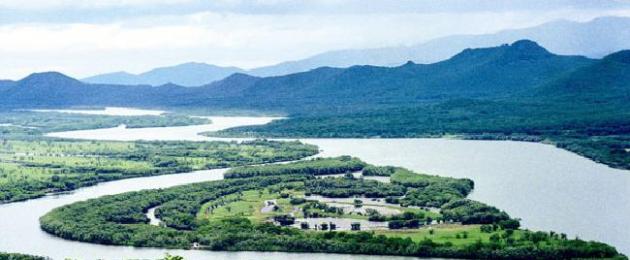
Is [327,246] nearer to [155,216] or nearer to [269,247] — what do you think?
[269,247]

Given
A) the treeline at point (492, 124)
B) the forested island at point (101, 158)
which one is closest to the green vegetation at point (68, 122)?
the forested island at point (101, 158)

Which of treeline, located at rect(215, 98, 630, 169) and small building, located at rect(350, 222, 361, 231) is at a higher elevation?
treeline, located at rect(215, 98, 630, 169)

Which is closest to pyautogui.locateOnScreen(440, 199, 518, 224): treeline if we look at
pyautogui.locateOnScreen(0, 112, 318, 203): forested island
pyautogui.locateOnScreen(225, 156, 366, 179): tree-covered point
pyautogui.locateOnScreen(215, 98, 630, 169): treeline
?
pyautogui.locateOnScreen(225, 156, 366, 179): tree-covered point

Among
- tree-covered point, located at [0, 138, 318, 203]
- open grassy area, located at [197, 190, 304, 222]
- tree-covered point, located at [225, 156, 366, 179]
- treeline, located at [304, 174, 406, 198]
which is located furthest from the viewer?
tree-covered point, located at [225, 156, 366, 179]

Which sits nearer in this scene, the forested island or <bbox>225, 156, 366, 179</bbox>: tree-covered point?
the forested island

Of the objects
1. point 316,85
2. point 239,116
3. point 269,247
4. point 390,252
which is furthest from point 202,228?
point 316,85

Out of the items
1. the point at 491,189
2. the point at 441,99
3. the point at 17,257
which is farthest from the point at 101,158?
the point at 441,99

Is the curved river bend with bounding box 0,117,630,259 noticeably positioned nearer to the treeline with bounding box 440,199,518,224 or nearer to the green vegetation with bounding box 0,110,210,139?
the treeline with bounding box 440,199,518,224
